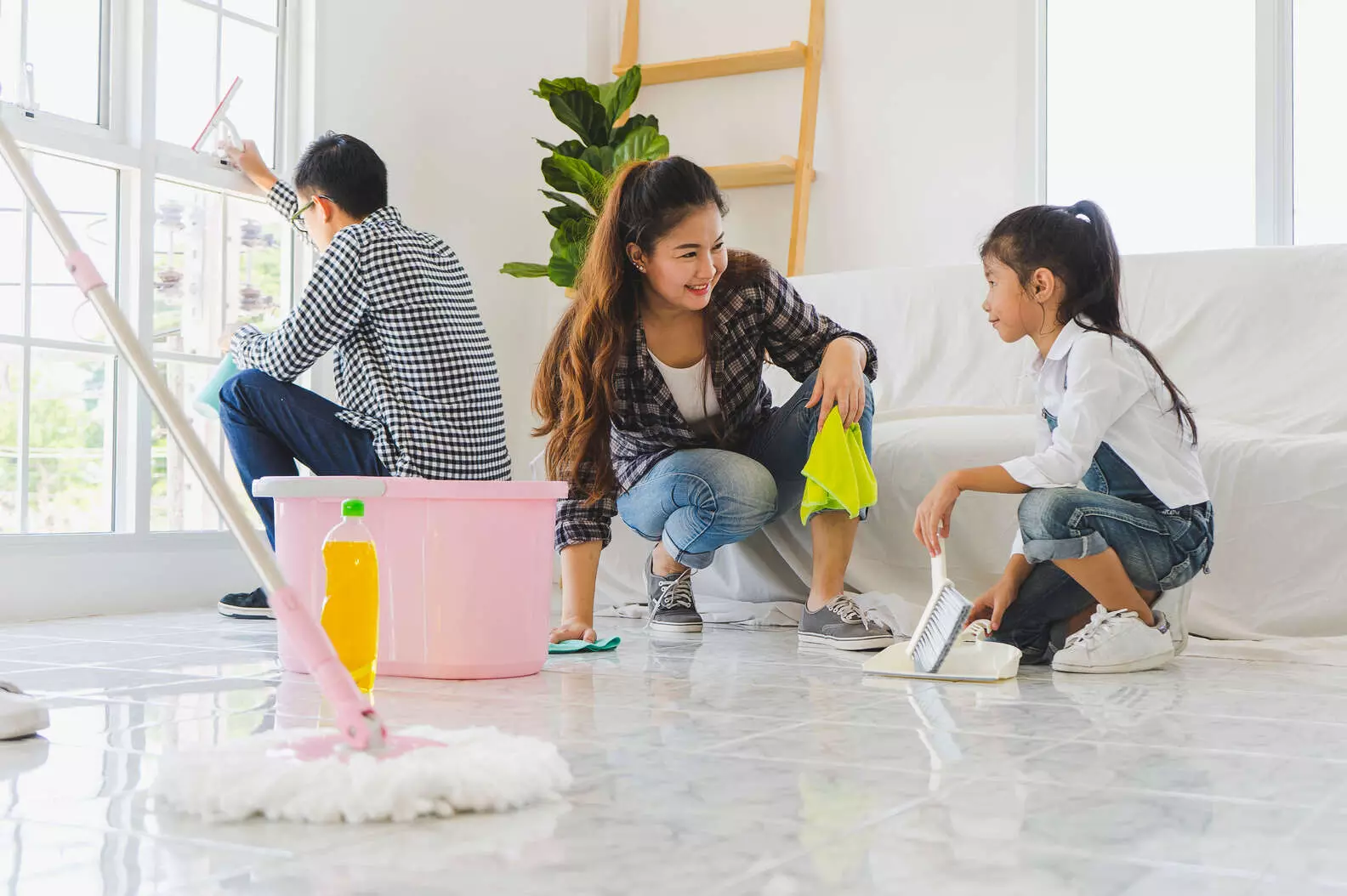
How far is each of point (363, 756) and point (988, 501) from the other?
1698 mm

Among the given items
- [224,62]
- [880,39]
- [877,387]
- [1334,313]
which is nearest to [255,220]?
[224,62]

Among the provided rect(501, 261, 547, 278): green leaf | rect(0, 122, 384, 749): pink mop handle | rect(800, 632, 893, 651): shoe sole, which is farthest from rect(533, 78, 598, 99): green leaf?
rect(0, 122, 384, 749): pink mop handle

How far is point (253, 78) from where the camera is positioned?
3.13 m

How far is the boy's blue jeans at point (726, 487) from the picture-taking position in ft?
7.11

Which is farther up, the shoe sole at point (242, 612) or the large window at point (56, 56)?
the large window at point (56, 56)

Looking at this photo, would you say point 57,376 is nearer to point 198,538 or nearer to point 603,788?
point 198,538

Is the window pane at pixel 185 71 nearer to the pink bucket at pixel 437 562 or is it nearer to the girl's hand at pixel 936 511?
the pink bucket at pixel 437 562

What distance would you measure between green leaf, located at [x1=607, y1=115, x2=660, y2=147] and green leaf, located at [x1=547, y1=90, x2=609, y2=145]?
26 millimetres

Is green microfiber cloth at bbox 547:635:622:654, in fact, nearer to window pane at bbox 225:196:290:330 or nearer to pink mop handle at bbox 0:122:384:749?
pink mop handle at bbox 0:122:384:749

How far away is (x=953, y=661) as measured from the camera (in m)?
1.76

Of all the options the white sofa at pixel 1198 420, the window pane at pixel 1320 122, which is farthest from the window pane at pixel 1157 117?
the white sofa at pixel 1198 420

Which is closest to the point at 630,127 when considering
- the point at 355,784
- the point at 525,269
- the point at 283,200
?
the point at 525,269

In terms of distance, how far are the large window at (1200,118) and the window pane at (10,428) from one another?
105 inches

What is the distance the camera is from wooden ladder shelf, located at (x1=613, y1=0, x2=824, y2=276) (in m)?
3.71
